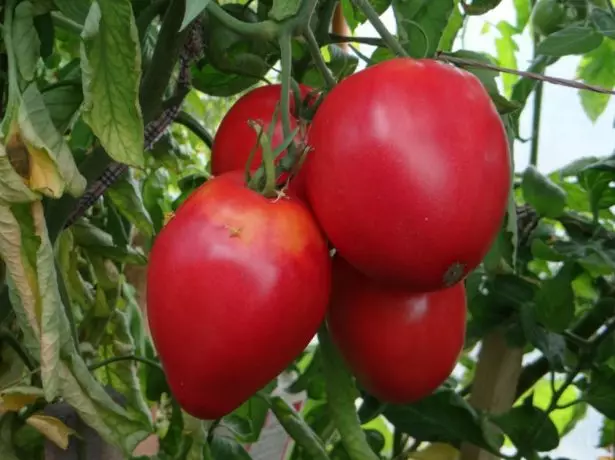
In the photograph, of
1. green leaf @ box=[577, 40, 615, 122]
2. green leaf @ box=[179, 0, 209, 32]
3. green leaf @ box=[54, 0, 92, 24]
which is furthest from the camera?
green leaf @ box=[577, 40, 615, 122]

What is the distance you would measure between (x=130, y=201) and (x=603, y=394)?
398mm

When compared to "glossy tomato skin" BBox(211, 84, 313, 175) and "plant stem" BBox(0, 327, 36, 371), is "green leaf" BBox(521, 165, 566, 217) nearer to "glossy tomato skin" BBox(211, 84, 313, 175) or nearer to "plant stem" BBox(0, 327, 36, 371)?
"glossy tomato skin" BBox(211, 84, 313, 175)

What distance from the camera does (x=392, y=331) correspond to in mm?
374

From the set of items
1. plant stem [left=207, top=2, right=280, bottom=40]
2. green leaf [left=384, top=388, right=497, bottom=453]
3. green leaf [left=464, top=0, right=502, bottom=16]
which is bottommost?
green leaf [left=384, top=388, right=497, bottom=453]

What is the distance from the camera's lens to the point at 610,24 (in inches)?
22.0

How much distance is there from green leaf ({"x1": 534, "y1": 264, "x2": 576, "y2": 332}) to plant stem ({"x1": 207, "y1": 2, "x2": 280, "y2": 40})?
0.37 meters

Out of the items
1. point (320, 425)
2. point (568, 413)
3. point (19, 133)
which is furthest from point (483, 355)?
point (19, 133)

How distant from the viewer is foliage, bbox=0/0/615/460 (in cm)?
33

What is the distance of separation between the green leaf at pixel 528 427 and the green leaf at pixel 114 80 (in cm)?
44

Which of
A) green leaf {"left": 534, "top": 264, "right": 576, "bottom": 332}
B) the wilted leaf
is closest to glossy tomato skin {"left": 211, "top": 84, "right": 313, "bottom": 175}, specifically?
the wilted leaf

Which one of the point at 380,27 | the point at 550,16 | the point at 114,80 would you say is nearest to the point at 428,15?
the point at 380,27

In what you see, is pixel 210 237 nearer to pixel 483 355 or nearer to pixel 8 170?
pixel 8 170

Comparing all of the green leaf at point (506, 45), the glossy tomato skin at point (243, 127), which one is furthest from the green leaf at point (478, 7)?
the green leaf at point (506, 45)

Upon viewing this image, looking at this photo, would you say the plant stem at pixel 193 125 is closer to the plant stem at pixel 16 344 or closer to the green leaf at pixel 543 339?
the plant stem at pixel 16 344
